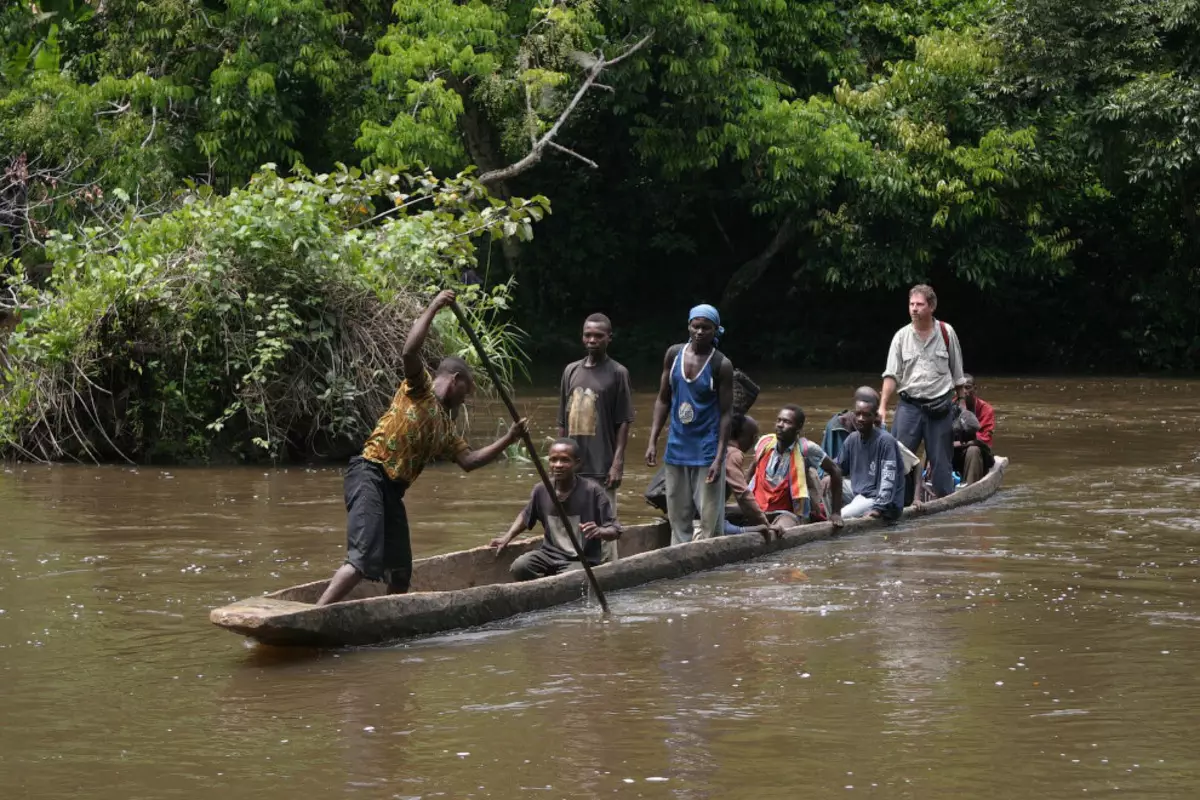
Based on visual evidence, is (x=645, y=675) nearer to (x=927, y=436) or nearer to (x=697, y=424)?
(x=697, y=424)

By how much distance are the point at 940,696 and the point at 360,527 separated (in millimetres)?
2704

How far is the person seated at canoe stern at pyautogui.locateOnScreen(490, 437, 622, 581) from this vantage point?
29.8 ft

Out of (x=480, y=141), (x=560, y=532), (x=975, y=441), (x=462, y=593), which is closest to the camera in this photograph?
(x=462, y=593)

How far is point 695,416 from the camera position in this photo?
32.7 feet

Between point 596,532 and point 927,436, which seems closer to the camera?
point 596,532

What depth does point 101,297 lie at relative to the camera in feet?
47.9

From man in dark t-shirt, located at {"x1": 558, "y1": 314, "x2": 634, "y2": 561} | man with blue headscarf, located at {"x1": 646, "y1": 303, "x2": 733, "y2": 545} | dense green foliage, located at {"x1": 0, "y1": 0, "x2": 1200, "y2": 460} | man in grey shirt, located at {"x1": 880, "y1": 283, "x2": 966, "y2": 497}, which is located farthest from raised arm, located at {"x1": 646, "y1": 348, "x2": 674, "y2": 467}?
dense green foliage, located at {"x1": 0, "y1": 0, "x2": 1200, "y2": 460}

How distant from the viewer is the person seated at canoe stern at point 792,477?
1113 cm

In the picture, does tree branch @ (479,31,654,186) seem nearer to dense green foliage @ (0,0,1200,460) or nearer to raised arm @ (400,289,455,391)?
dense green foliage @ (0,0,1200,460)

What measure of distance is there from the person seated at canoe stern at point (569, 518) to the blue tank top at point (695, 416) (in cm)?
83

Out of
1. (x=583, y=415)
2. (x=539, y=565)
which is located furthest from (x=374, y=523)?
(x=583, y=415)

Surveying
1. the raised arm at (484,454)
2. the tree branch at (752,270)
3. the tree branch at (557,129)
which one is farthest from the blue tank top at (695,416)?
the tree branch at (752,270)

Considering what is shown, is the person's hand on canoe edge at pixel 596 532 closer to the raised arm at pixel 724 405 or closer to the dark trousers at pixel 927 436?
the raised arm at pixel 724 405

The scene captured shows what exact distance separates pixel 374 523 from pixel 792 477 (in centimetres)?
395
